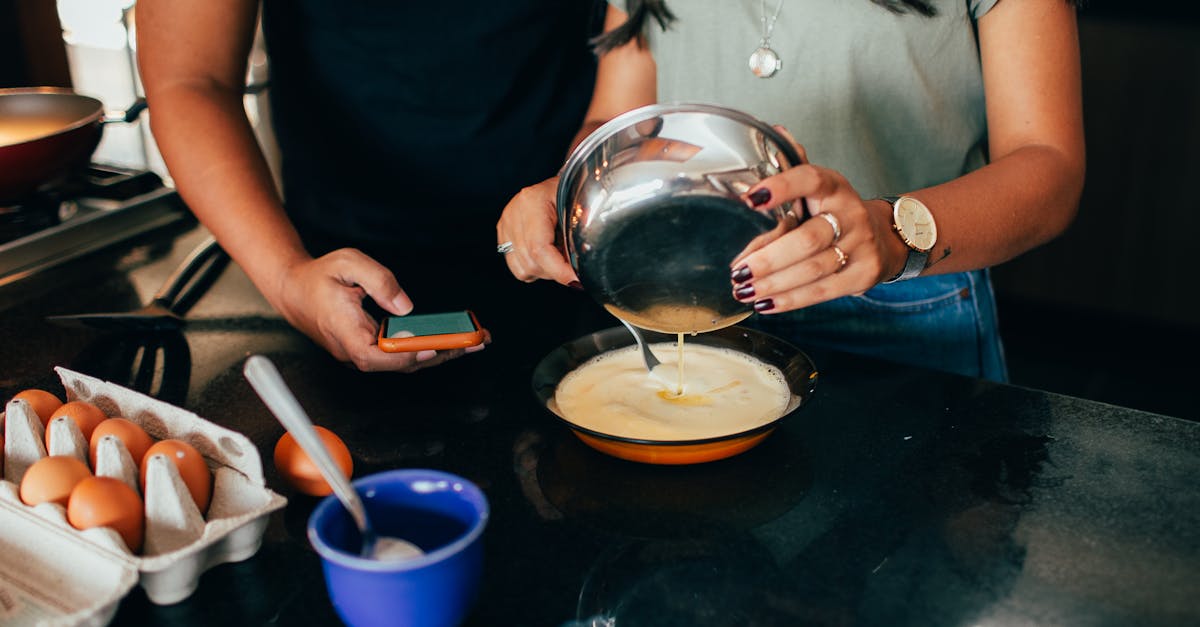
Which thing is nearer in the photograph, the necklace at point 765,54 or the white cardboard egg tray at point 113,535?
the white cardboard egg tray at point 113,535

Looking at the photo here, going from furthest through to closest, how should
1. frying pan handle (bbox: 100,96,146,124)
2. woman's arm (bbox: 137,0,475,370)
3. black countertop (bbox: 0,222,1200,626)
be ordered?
frying pan handle (bbox: 100,96,146,124)
woman's arm (bbox: 137,0,475,370)
black countertop (bbox: 0,222,1200,626)

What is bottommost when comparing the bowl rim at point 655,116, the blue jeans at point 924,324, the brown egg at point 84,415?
the blue jeans at point 924,324

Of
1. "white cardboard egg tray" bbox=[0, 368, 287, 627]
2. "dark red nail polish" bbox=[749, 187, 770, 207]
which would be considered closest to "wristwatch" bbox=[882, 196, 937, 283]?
"dark red nail polish" bbox=[749, 187, 770, 207]

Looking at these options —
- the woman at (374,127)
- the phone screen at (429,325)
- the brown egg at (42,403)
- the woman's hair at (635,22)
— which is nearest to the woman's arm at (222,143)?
the woman at (374,127)

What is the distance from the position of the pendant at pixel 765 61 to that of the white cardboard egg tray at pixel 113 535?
0.90 metres

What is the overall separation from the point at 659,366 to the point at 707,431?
17 centimetres

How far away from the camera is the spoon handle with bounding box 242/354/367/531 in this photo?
74 centimetres

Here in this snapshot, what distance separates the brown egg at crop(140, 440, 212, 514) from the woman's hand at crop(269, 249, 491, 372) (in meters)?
0.30

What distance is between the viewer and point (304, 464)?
3.18 feet

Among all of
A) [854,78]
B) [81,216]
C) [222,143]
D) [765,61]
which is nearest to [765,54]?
[765,61]

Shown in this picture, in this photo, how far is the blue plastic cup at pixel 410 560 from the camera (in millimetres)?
729

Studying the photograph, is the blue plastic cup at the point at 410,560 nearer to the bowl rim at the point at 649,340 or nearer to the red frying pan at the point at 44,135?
the bowl rim at the point at 649,340

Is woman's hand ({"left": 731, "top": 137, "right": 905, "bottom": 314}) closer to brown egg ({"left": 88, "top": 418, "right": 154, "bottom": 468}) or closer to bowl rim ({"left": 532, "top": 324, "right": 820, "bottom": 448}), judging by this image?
bowl rim ({"left": 532, "top": 324, "right": 820, "bottom": 448})

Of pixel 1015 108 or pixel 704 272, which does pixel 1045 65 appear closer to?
pixel 1015 108
